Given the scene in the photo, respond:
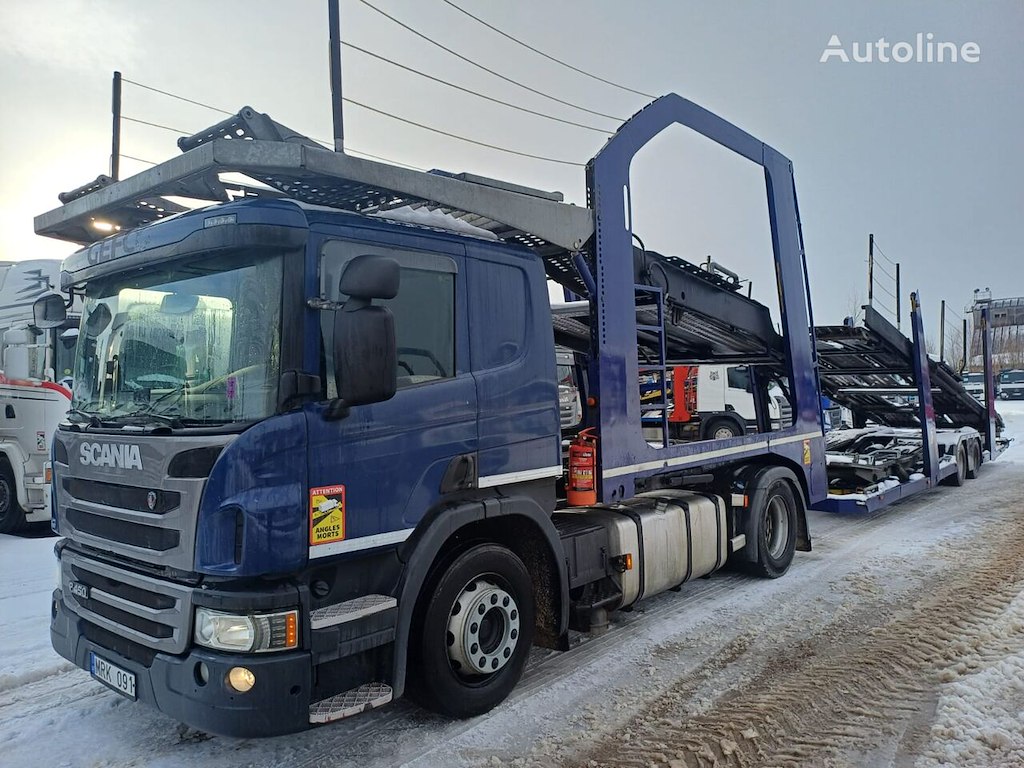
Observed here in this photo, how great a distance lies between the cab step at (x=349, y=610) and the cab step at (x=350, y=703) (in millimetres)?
358

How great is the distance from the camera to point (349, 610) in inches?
130

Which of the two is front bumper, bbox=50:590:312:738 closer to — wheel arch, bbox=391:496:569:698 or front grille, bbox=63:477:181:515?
wheel arch, bbox=391:496:569:698

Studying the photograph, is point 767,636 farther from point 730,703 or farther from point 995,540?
point 995,540

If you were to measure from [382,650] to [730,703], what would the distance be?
202 cm

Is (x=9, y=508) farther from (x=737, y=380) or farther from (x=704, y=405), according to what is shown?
(x=737, y=380)

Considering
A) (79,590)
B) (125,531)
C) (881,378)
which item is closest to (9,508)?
(79,590)

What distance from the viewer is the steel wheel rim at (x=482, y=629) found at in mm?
3838

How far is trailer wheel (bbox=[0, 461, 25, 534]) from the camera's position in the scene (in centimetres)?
940

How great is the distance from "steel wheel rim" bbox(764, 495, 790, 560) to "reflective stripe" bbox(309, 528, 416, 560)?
4.43 meters

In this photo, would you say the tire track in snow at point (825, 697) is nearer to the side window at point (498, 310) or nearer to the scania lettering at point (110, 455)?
the side window at point (498, 310)

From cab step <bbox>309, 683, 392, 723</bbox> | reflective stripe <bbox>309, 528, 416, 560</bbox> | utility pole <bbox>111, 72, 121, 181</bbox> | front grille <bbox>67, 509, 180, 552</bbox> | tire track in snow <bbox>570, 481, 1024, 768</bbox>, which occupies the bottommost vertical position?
tire track in snow <bbox>570, 481, 1024, 768</bbox>

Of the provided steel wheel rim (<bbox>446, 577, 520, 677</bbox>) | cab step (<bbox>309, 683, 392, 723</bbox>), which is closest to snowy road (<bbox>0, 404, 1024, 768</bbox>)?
steel wheel rim (<bbox>446, 577, 520, 677</bbox>)

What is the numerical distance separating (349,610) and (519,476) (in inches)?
51.6

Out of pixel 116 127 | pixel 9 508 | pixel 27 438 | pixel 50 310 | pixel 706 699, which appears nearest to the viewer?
pixel 706 699
